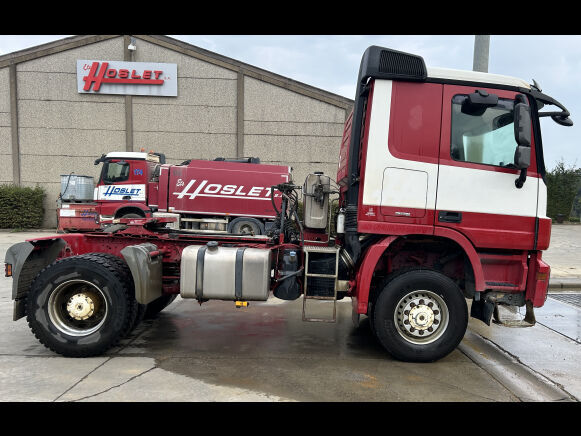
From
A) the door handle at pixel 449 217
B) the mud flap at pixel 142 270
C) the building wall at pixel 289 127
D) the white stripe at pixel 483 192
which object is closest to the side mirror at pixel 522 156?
the white stripe at pixel 483 192

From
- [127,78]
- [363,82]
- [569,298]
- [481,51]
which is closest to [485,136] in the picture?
[363,82]

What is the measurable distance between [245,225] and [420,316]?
9258 mm

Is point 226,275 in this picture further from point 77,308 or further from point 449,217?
point 449,217

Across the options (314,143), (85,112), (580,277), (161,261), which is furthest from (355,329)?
(85,112)

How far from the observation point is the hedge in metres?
17.2

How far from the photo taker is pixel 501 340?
5145mm

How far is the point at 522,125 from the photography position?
3.76 metres

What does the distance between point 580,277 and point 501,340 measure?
555 cm

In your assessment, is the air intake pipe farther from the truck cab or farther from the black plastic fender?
the truck cab

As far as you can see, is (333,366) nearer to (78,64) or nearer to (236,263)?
(236,263)

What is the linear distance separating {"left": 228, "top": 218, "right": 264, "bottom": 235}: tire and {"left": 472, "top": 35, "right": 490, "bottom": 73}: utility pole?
766cm

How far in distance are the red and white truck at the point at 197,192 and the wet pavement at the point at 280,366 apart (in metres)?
7.21

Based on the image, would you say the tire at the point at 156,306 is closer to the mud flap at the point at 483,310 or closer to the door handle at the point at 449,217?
the door handle at the point at 449,217

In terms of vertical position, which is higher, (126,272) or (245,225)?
(126,272)
